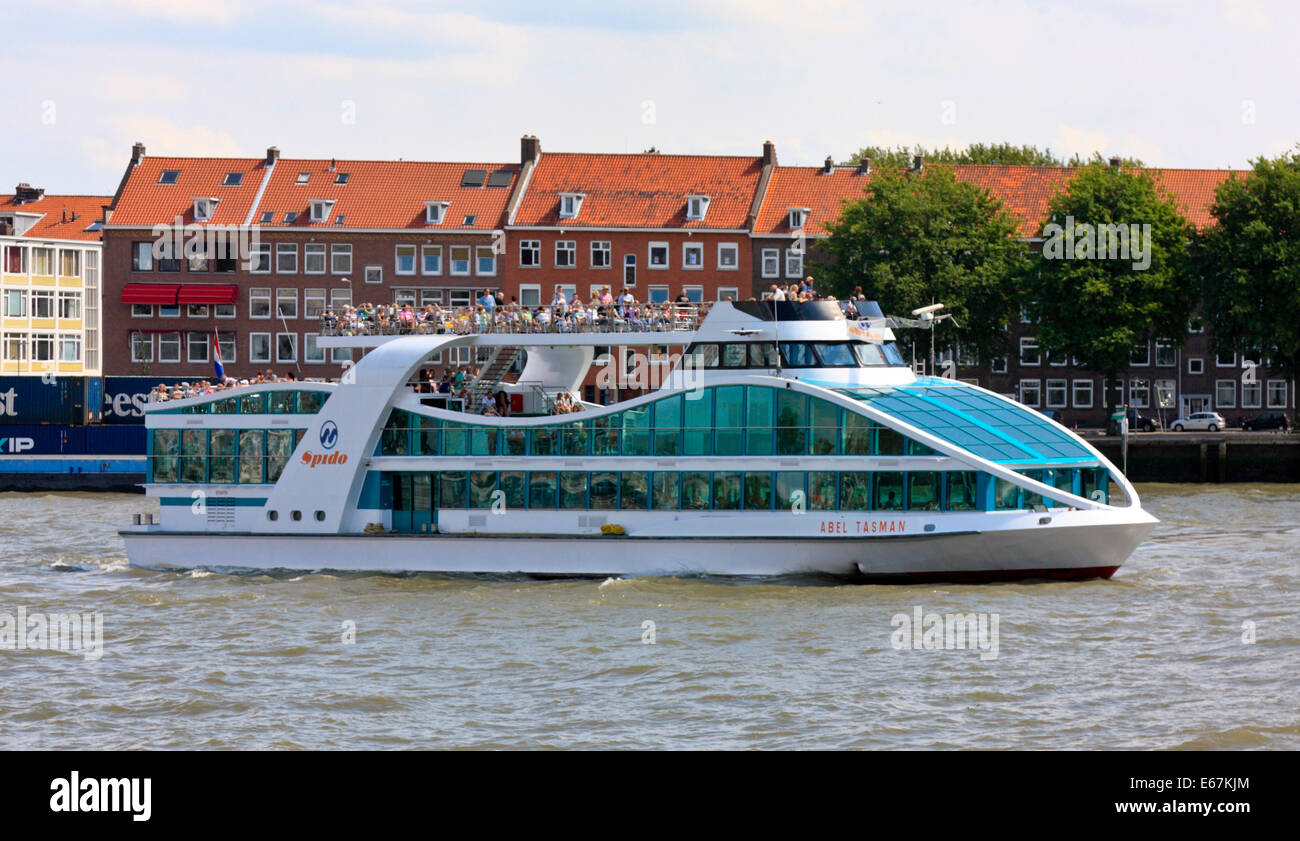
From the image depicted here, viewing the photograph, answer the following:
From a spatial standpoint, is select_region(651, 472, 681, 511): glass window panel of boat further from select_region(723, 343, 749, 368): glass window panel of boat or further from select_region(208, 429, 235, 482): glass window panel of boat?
select_region(208, 429, 235, 482): glass window panel of boat

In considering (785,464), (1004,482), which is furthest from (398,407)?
(1004,482)

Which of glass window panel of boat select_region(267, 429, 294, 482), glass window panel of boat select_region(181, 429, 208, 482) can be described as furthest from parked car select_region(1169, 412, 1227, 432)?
glass window panel of boat select_region(181, 429, 208, 482)

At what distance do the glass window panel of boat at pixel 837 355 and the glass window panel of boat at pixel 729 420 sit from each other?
1975 millimetres

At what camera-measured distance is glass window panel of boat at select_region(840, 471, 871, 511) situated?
30.9 meters

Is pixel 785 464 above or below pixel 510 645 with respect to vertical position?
above

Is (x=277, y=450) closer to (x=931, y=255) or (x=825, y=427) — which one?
(x=825, y=427)

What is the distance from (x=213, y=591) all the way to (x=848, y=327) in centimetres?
1303

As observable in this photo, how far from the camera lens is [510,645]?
85.3 feet

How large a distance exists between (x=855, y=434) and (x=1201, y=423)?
52.4 m

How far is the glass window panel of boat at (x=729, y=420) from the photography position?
3203 centimetres

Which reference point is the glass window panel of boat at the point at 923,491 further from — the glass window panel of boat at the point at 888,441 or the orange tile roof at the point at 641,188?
the orange tile roof at the point at 641,188

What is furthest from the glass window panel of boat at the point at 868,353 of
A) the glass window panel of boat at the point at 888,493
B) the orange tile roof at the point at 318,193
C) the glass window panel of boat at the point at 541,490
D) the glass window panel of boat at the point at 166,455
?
the orange tile roof at the point at 318,193

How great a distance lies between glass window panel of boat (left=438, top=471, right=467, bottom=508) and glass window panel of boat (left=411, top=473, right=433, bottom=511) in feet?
0.76
